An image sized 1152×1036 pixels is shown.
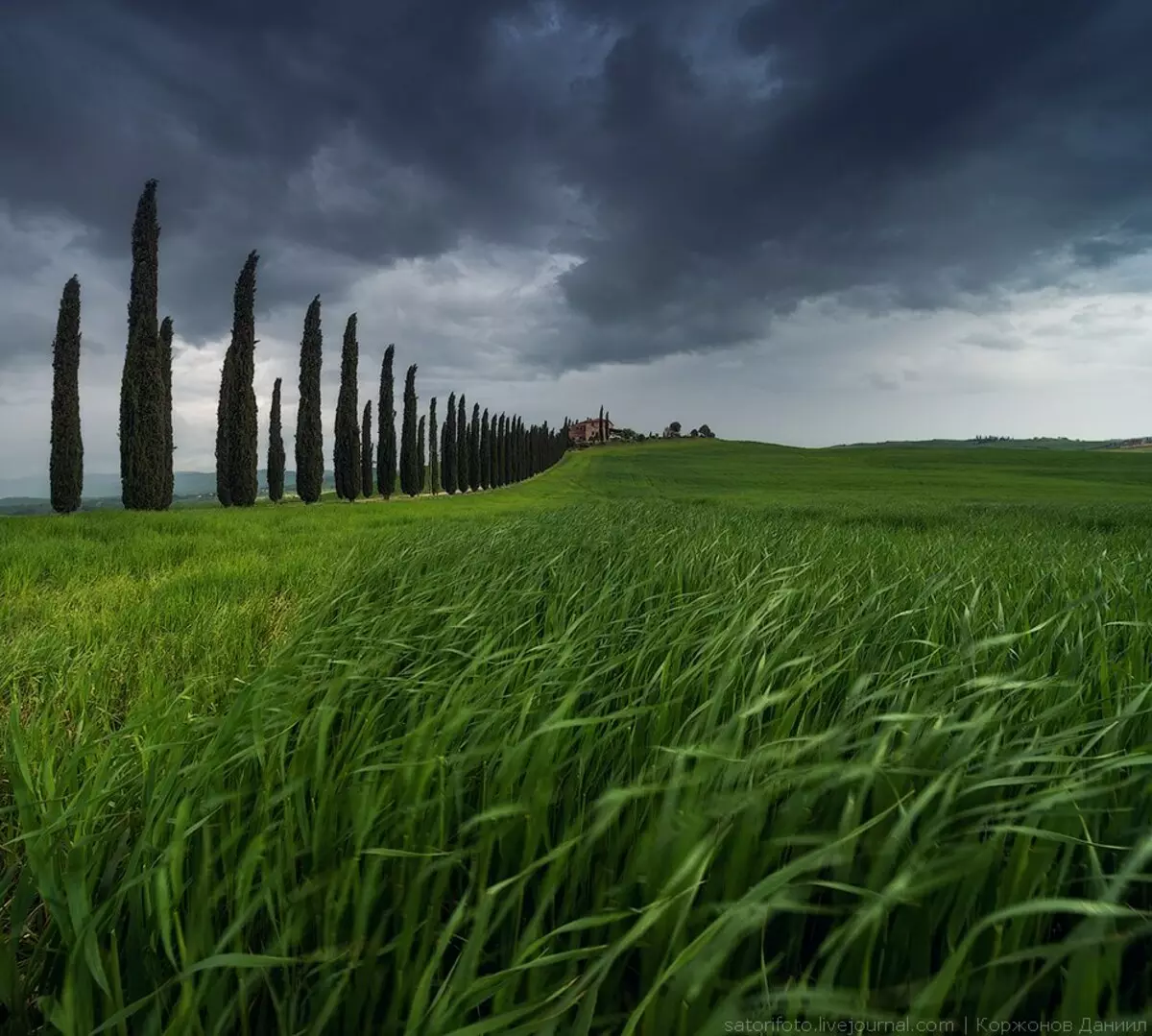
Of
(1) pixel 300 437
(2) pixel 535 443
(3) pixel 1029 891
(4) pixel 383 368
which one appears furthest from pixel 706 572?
(2) pixel 535 443

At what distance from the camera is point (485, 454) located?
57625 millimetres

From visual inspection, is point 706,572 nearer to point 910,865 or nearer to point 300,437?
point 910,865

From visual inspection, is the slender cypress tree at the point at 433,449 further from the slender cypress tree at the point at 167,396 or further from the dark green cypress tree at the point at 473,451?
the slender cypress tree at the point at 167,396

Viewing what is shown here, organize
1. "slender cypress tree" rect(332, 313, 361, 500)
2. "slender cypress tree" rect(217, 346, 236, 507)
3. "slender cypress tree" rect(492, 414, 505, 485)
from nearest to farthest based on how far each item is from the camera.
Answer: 1. "slender cypress tree" rect(217, 346, 236, 507)
2. "slender cypress tree" rect(332, 313, 361, 500)
3. "slender cypress tree" rect(492, 414, 505, 485)

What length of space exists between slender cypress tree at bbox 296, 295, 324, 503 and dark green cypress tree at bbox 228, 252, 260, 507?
261cm

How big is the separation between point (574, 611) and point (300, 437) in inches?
1263

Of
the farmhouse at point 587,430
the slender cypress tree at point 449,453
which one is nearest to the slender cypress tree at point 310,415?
the slender cypress tree at point 449,453

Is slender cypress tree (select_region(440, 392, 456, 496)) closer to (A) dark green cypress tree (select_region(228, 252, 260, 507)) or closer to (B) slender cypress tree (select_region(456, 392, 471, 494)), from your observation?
(B) slender cypress tree (select_region(456, 392, 471, 494))

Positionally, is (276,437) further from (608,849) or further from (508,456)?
(608,849)

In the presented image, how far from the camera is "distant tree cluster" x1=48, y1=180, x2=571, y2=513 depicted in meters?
20.5

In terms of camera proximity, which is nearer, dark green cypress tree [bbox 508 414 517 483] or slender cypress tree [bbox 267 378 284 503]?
slender cypress tree [bbox 267 378 284 503]

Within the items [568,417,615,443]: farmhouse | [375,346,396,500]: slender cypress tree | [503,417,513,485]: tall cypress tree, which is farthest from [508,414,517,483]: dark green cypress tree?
[568,417,615,443]: farmhouse

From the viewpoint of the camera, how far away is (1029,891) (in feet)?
2.76

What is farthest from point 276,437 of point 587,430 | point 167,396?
point 587,430
